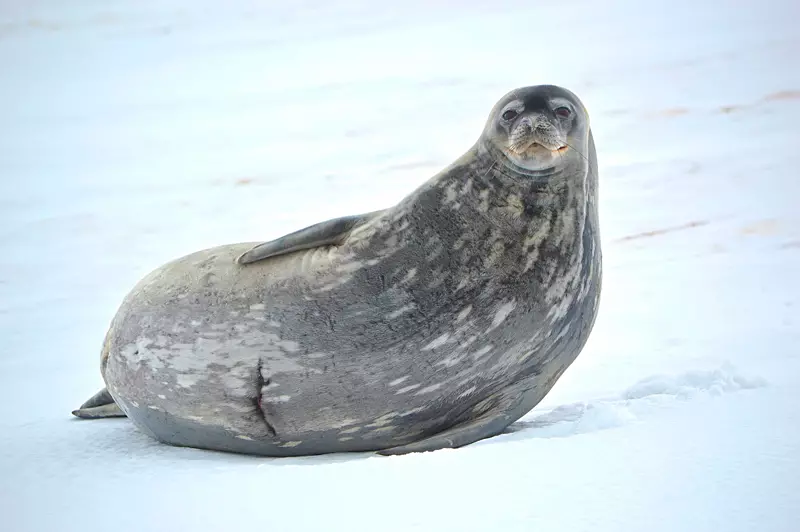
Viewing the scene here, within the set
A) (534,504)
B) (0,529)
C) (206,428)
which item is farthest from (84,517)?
(534,504)

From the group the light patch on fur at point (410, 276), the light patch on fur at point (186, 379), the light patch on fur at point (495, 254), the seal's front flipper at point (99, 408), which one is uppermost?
the light patch on fur at point (495, 254)

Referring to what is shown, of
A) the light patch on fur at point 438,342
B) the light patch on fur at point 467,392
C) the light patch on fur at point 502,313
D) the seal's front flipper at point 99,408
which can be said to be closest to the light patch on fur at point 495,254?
the light patch on fur at point 502,313

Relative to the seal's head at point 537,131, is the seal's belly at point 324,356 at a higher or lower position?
lower

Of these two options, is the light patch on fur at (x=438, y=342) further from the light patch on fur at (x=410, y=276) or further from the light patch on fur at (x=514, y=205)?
the light patch on fur at (x=514, y=205)

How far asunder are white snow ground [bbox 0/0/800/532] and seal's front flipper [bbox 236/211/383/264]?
22.1 inches

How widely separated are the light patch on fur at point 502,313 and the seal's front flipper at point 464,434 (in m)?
0.25

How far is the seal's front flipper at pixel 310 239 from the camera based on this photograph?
2.95m

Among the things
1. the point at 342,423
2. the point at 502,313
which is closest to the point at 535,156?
the point at 502,313

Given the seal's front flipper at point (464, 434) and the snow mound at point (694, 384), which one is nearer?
the seal's front flipper at point (464, 434)

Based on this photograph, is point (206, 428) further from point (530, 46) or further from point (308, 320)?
point (530, 46)

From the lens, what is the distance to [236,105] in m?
8.62

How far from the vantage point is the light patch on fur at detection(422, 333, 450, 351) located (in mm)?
2762

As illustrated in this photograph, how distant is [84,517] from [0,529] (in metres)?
0.20

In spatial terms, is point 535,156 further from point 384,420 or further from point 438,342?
point 384,420
